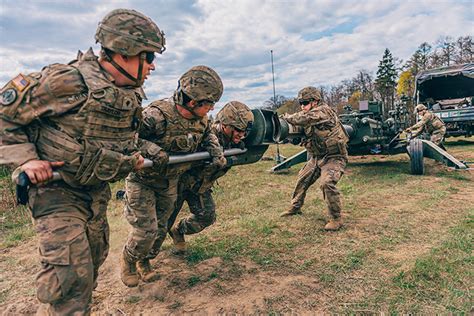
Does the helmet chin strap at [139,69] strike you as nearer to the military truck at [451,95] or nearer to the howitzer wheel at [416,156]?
the howitzer wheel at [416,156]

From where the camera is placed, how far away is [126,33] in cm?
231

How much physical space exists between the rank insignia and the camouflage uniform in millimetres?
1765

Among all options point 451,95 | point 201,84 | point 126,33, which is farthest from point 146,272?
point 451,95

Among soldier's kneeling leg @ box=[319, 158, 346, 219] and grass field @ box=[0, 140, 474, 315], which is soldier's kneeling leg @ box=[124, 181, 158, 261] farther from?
soldier's kneeling leg @ box=[319, 158, 346, 219]

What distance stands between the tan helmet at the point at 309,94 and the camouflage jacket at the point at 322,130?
6.1 inches

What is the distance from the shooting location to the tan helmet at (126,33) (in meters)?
2.30

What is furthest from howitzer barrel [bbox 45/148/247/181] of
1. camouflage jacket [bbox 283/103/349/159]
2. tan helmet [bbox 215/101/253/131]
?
camouflage jacket [bbox 283/103/349/159]

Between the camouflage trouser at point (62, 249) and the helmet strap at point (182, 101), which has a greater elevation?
the helmet strap at point (182, 101)

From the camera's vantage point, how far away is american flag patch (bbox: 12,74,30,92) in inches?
79.4

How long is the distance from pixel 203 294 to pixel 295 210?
2.67 metres

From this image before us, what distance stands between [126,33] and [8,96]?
787 mm

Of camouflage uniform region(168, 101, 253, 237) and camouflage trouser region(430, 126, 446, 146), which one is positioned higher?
camouflage uniform region(168, 101, 253, 237)

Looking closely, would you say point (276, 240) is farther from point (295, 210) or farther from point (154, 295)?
point (154, 295)

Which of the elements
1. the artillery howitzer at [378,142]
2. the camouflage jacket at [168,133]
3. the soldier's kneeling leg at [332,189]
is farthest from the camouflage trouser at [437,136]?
the camouflage jacket at [168,133]
